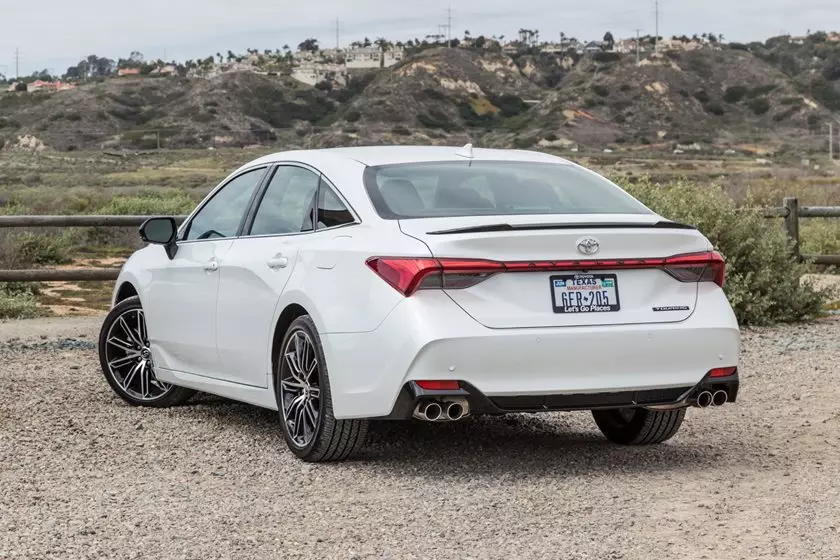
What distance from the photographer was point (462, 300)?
5906 mm

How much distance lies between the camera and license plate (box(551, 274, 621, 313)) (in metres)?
6.04

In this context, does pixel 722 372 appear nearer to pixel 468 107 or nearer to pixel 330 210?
pixel 330 210

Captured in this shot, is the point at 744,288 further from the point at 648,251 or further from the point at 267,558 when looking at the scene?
the point at 267,558

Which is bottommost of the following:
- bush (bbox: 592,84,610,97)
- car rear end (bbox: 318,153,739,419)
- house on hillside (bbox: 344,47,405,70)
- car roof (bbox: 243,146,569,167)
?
car rear end (bbox: 318,153,739,419)

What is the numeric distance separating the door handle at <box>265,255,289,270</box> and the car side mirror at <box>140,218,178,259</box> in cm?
149

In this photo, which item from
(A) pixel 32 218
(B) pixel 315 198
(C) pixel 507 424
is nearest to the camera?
(B) pixel 315 198

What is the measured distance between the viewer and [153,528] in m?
5.40

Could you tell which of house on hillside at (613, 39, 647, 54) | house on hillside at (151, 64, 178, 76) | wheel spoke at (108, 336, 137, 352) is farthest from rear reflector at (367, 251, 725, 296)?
house on hillside at (613, 39, 647, 54)

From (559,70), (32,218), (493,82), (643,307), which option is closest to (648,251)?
(643,307)

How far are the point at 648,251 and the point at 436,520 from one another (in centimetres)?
162

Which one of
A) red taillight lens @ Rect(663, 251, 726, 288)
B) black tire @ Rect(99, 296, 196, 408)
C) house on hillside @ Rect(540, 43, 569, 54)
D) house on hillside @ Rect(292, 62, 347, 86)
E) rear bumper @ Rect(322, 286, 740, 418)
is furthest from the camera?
house on hillside @ Rect(540, 43, 569, 54)

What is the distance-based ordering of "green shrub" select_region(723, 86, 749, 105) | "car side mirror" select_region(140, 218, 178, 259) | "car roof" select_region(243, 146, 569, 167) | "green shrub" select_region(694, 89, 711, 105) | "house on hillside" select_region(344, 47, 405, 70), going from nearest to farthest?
"car roof" select_region(243, 146, 569, 167) → "car side mirror" select_region(140, 218, 178, 259) → "green shrub" select_region(694, 89, 711, 105) → "green shrub" select_region(723, 86, 749, 105) → "house on hillside" select_region(344, 47, 405, 70)

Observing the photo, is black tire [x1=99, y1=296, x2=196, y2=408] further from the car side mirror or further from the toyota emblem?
the toyota emblem

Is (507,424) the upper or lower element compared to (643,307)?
lower
